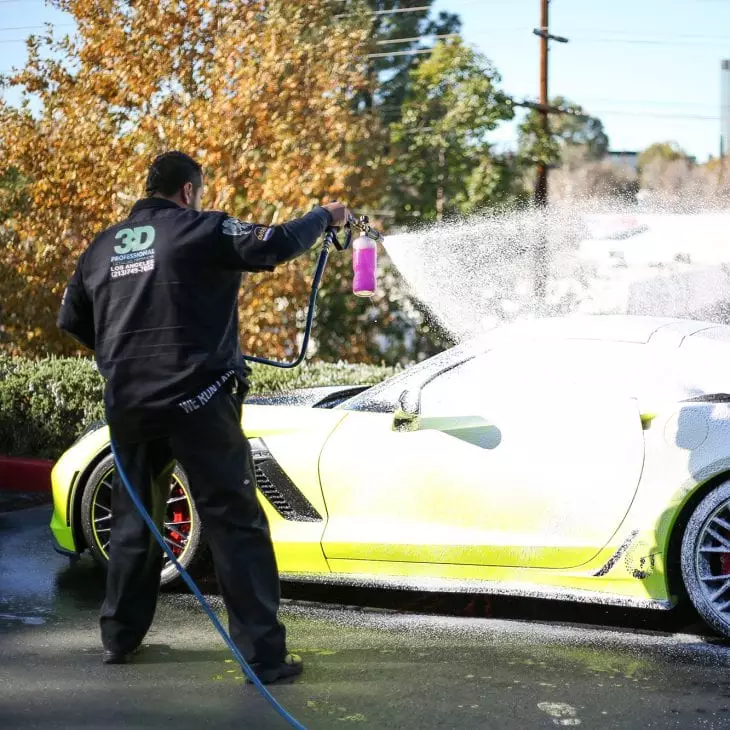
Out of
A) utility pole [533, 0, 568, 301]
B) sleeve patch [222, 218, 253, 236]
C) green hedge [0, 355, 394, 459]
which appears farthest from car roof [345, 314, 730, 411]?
utility pole [533, 0, 568, 301]

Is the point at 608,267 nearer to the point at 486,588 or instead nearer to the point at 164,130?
the point at 486,588

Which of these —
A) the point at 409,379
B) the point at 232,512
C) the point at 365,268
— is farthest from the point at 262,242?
the point at 409,379

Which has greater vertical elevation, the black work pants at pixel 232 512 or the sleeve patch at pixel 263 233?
the sleeve patch at pixel 263 233

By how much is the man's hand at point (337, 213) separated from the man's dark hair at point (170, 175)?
1.62 feet

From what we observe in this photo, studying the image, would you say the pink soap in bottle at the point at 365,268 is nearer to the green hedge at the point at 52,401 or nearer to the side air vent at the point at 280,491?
the side air vent at the point at 280,491

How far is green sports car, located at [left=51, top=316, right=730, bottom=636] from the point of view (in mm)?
4934

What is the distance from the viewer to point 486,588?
5145mm

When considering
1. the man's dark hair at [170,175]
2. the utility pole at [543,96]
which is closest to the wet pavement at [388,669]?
the man's dark hair at [170,175]

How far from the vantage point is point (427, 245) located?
30.5ft

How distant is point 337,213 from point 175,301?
69 cm

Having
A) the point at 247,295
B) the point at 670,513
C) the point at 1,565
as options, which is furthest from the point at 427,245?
the point at 247,295

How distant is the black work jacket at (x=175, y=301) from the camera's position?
4320mm

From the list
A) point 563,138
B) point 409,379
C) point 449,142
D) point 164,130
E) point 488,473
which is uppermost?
point 563,138

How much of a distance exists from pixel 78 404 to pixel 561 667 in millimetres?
6129
